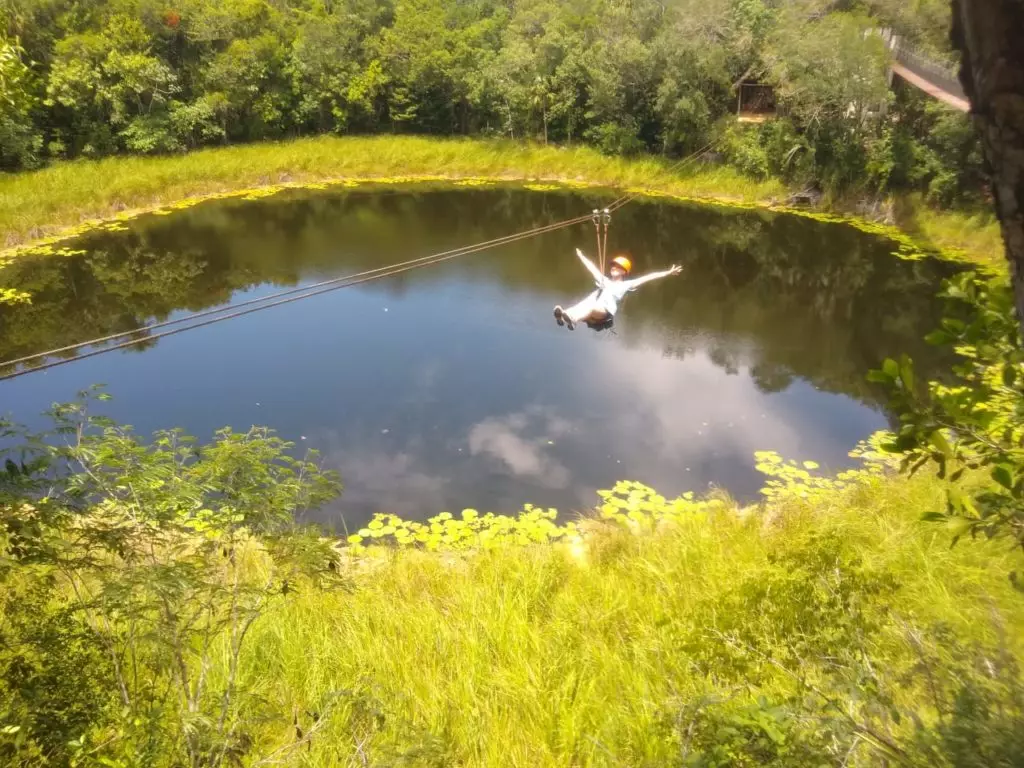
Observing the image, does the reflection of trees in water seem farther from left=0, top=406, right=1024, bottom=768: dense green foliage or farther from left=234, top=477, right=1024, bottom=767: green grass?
left=0, top=406, right=1024, bottom=768: dense green foliage

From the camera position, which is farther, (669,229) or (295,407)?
(669,229)

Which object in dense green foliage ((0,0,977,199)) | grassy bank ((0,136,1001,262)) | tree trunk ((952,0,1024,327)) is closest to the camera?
tree trunk ((952,0,1024,327))

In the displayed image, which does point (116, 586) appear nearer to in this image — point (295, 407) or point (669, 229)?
point (295, 407)

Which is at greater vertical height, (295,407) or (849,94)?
(849,94)

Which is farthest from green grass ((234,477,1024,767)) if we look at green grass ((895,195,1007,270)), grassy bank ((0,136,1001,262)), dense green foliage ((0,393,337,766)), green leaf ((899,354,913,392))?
grassy bank ((0,136,1001,262))

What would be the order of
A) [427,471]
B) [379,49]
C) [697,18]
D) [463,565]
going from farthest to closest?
[379,49], [697,18], [427,471], [463,565]

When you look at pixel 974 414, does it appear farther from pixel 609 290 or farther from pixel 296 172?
pixel 296 172

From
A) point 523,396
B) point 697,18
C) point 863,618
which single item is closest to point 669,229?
point 697,18
